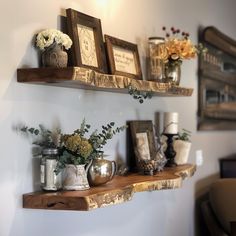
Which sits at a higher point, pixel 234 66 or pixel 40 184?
pixel 234 66

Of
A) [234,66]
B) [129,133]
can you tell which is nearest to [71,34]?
[129,133]

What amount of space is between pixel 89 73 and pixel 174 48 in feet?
2.98

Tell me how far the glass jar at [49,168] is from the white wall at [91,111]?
53 mm

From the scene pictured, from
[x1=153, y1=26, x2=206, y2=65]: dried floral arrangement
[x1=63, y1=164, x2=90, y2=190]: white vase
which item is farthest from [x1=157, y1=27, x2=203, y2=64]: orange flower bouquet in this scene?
[x1=63, y1=164, x2=90, y2=190]: white vase

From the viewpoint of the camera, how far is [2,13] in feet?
5.43

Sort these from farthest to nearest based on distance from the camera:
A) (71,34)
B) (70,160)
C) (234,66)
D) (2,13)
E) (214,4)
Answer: (234,66)
(214,4)
(71,34)
(70,160)
(2,13)

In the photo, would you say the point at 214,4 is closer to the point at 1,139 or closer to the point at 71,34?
the point at 71,34

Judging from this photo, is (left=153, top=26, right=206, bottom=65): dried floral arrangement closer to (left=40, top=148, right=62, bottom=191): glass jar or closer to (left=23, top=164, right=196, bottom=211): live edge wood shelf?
(left=23, top=164, right=196, bottom=211): live edge wood shelf

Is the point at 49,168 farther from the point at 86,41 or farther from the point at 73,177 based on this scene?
A: the point at 86,41

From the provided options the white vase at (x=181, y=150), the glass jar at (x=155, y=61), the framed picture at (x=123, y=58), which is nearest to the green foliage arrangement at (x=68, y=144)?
the framed picture at (x=123, y=58)

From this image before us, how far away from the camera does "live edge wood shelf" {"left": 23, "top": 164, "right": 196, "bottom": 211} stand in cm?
168

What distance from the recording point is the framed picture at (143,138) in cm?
245

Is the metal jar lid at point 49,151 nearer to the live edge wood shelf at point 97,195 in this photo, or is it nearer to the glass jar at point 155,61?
the live edge wood shelf at point 97,195

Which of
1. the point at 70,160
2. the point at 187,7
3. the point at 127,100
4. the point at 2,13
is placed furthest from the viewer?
the point at 187,7
